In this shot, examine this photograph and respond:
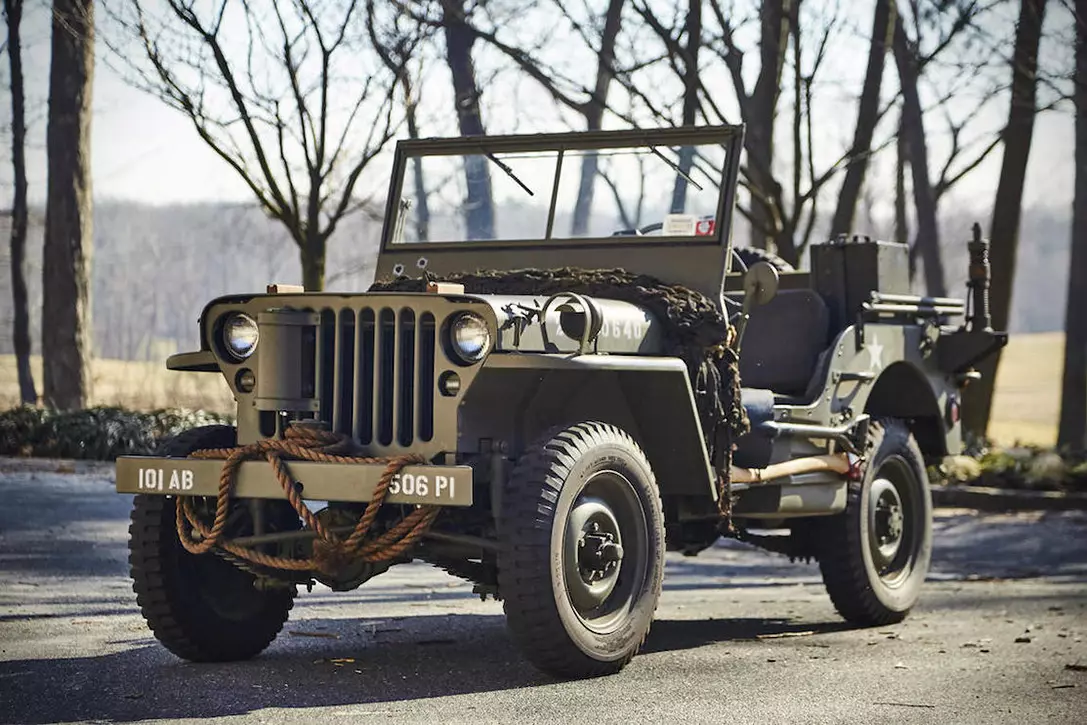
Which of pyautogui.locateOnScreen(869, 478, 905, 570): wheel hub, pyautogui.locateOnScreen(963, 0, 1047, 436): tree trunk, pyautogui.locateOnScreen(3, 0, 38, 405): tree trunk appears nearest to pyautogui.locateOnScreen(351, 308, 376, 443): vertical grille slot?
pyautogui.locateOnScreen(869, 478, 905, 570): wheel hub

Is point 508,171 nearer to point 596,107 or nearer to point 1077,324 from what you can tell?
point 596,107

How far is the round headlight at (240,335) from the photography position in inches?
240

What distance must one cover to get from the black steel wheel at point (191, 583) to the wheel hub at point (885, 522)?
3299 millimetres

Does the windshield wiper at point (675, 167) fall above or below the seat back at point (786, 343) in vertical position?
above

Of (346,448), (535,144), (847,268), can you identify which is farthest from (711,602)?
(346,448)

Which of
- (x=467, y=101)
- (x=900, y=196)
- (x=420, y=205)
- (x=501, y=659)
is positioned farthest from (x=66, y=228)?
(x=900, y=196)

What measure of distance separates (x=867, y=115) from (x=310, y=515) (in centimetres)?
1048

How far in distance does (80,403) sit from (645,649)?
11986 mm

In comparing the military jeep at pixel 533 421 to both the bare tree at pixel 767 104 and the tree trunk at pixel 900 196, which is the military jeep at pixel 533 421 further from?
the tree trunk at pixel 900 196

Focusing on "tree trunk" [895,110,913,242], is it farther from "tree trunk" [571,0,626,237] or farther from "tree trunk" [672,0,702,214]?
"tree trunk" [672,0,702,214]

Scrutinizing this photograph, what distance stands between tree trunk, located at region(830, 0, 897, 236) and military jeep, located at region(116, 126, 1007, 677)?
6.86m

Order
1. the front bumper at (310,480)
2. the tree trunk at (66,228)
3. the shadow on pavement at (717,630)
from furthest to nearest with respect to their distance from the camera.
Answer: the tree trunk at (66,228), the shadow on pavement at (717,630), the front bumper at (310,480)

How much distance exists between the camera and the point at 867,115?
1500 centimetres

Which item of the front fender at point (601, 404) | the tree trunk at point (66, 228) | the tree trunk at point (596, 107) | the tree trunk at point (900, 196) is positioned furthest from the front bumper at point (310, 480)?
the tree trunk at point (900, 196)
